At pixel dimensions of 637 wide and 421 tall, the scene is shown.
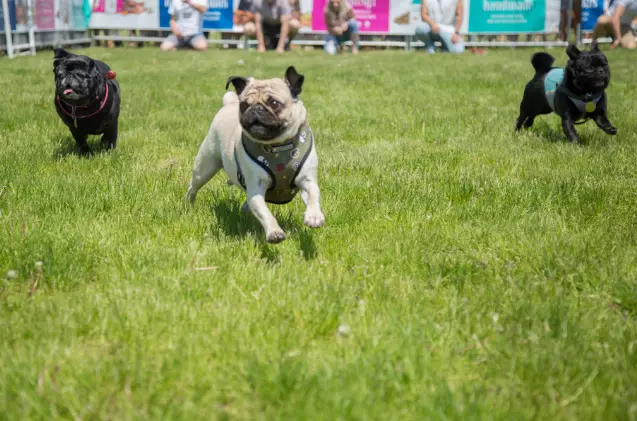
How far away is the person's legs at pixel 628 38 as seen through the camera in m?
19.6

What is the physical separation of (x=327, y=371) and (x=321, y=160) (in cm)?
390

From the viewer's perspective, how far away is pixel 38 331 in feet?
8.67

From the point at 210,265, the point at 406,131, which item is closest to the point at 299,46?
the point at 406,131

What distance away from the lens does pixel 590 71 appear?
6441 millimetres

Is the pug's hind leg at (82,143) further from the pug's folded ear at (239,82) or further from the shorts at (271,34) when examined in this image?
the shorts at (271,34)

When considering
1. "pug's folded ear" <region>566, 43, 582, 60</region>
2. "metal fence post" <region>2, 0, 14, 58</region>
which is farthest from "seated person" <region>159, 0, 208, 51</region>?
"pug's folded ear" <region>566, 43, 582, 60</region>

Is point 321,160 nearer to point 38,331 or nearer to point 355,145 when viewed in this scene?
point 355,145

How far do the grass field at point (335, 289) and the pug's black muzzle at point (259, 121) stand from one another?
645 millimetres

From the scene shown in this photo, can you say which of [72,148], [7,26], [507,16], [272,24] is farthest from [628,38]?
[72,148]

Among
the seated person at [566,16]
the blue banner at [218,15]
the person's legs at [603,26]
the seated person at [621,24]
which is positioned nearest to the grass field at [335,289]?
the seated person at [621,24]

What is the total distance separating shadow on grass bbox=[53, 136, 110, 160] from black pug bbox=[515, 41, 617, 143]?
15.2 ft

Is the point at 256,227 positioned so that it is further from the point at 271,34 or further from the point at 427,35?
the point at 271,34

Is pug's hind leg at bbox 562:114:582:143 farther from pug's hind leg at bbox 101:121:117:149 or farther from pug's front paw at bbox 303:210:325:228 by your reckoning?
pug's hind leg at bbox 101:121:117:149

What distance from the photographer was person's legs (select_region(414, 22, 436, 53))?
20797 millimetres
